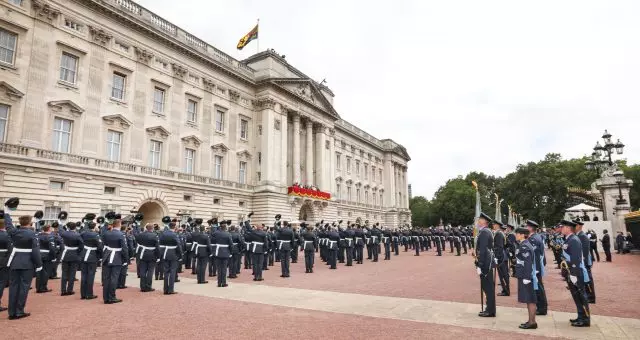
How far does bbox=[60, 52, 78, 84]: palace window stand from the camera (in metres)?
23.9

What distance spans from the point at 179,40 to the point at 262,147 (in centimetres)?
1322

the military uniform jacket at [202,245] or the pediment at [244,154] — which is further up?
the pediment at [244,154]

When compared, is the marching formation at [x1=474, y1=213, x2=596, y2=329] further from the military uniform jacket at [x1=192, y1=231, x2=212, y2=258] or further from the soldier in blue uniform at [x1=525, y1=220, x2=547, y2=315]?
the military uniform jacket at [x1=192, y1=231, x2=212, y2=258]

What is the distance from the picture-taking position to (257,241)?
14.4m

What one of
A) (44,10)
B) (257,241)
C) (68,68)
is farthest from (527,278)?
(44,10)

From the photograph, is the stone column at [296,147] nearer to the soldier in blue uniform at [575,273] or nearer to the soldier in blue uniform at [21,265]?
the soldier in blue uniform at [21,265]

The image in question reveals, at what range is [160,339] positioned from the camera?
21.3 feet

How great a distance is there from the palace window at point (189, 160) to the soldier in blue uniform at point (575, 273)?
29.8 metres

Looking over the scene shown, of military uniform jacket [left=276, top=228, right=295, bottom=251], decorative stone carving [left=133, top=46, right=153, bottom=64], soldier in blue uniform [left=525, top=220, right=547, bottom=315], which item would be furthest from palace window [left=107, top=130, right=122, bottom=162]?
soldier in blue uniform [left=525, top=220, right=547, bottom=315]

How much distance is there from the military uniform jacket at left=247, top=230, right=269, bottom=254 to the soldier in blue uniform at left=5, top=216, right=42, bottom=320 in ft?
22.8

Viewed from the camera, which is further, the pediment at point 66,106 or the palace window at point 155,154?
the palace window at point 155,154

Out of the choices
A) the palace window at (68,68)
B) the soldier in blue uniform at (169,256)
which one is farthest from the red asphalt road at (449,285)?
the palace window at (68,68)

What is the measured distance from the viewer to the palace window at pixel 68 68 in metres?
23.9

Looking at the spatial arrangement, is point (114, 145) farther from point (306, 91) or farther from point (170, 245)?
point (306, 91)
